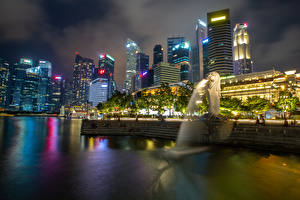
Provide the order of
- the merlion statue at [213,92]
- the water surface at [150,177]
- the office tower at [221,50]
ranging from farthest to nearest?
1. the office tower at [221,50]
2. the merlion statue at [213,92]
3. the water surface at [150,177]

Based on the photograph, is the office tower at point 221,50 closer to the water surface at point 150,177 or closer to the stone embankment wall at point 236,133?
the stone embankment wall at point 236,133

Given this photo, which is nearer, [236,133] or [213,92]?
[236,133]

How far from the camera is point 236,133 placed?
1006 inches

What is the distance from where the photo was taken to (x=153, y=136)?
117ft

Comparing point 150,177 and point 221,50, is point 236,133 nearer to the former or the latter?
point 150,177

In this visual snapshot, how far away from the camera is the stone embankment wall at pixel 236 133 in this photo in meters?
21.1

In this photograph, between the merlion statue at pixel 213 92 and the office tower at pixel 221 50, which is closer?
the merlion statue at pixel 213 92

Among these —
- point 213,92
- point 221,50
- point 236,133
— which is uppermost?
point 221,50

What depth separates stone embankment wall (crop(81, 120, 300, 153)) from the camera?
21.1 metres

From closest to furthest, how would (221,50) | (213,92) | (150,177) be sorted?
(150,177), (213,92), (221,50)

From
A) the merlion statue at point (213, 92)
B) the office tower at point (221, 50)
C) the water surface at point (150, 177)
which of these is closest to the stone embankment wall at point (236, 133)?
the water surface at point (150, 177)

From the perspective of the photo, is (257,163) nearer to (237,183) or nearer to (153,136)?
(237,183)

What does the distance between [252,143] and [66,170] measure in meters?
24.3

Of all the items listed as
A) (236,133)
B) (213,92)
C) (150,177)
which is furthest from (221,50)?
(150,177)
